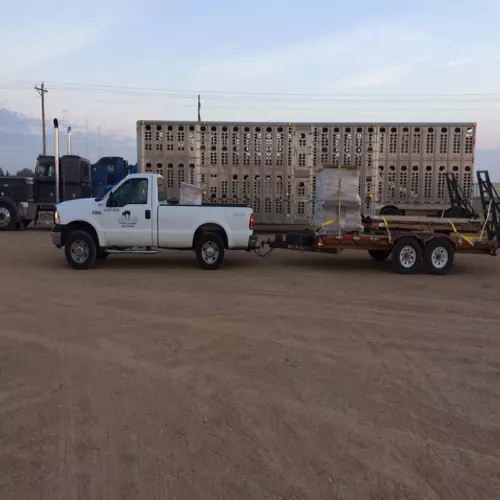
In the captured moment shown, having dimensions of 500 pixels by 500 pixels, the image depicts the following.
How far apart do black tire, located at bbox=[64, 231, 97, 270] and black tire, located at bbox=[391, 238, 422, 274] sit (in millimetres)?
6790

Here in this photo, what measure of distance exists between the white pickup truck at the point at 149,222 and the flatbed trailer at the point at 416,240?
150cm

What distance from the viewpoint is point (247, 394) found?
479 centimetres

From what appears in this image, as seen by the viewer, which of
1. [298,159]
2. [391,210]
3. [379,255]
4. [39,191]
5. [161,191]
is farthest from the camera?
[39,191]

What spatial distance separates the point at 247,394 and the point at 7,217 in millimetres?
18801

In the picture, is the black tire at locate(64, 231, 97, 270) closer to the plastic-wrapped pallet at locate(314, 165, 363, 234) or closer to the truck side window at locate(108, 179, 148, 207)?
the truck side window at locate(108, 179, 148, 207)

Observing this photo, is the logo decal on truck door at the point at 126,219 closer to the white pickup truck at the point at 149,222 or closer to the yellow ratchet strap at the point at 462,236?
the white pickup truck at the point at 149,222

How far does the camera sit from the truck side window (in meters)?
12.0

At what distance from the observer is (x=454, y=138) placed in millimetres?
18547

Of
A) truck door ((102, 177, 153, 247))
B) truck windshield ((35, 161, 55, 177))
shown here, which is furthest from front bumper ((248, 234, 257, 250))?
truck windshield ((35, 161, 55, 177))

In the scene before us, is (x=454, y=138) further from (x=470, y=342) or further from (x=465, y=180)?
(x=470, y=342)

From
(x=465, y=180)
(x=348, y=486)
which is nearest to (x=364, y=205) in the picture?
(x=465, y=180)

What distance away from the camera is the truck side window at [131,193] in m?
12.0

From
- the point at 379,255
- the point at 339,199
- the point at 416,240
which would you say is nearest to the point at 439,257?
the point at 416,240

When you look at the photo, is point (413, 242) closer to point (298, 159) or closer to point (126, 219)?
point (126, 219)
